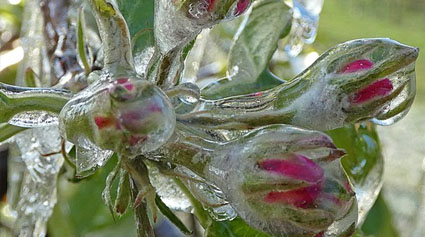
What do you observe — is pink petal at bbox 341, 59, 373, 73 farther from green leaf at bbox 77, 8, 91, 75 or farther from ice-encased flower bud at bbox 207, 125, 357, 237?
green leaf at bbox 77, 8, 91, 75

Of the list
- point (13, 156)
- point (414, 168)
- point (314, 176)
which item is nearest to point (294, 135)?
point (314, 176)

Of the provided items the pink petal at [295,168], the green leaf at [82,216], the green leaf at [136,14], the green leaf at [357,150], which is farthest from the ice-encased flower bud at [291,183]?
the green leaf at [82,216]

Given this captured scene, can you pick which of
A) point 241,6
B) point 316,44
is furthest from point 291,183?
point 316,44

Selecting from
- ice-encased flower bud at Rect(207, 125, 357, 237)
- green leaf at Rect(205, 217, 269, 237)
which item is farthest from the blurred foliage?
ice-encased flower bud at Rect(207, 125, 357, 237)

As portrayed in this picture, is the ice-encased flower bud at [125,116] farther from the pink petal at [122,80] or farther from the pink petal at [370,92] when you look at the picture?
the pink petal at [370,92]

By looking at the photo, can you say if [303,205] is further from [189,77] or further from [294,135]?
[189,77]

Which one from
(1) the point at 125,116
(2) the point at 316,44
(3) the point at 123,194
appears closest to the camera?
(1) the point at 125,116

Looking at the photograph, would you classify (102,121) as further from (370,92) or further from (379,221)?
(379,221)

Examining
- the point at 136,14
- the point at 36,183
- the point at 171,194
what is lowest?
the point at 36,183
